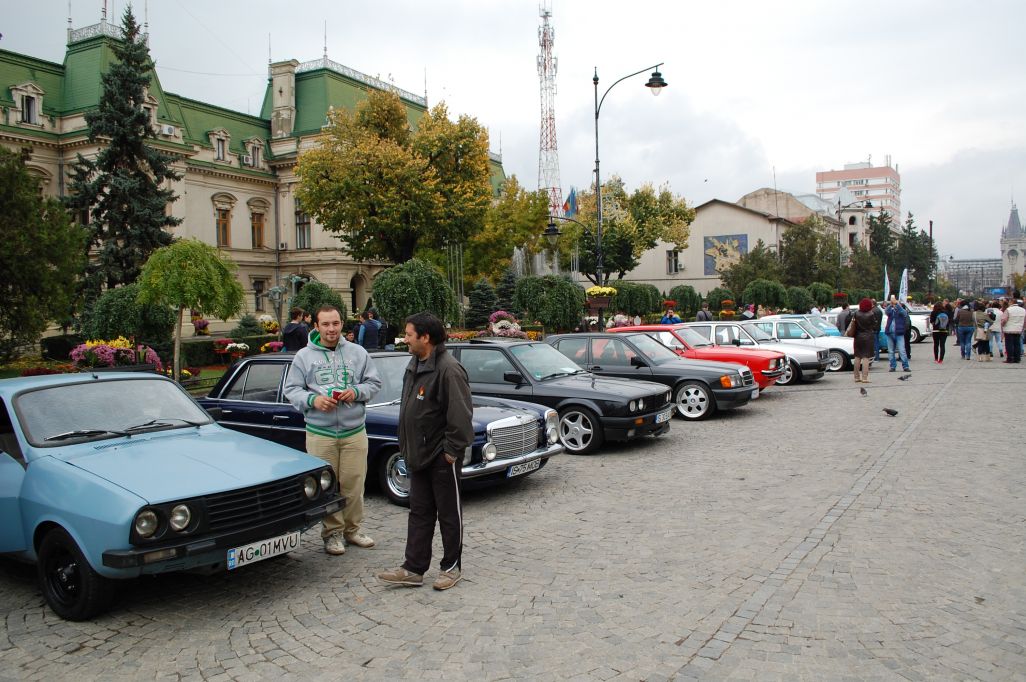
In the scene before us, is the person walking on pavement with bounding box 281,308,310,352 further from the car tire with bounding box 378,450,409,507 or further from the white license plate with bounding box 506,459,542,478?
the white license plate with bounding box 506,459,542,478

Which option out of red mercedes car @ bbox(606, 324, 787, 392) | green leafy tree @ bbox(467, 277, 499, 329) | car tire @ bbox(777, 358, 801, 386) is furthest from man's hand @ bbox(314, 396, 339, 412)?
green leafy tree @ bbox(467, 277, 499, 329)

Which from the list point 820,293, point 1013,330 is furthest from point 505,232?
point 1013,330

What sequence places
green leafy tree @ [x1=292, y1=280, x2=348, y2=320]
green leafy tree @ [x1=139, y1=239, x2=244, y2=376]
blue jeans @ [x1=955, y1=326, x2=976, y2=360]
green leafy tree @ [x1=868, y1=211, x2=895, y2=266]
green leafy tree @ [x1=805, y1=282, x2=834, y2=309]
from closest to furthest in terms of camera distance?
1. green leafy tree @ [x1=139, y1=239, x2=244, y2=376]
2. blue jeans @ [x1=955, y1=326, x2=976, y2=360]
3. green leafy tree @ [x1=292, y1=280, x2=348, y2=320]
4. green leafy tree @ [x1=805, y1=282, x2=834, y2=309]
5. green leafy tree @ [x1=868, y1=211, x2=895, y2=266]

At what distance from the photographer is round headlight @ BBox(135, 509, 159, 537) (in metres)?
4.50

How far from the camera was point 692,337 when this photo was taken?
1636 centimetres

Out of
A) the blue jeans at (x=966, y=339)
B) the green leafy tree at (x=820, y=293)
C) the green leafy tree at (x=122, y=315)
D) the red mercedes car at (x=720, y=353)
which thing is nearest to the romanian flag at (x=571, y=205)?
the green leafy tree at (x=820, y=293)

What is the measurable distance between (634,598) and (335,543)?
8.08 feet

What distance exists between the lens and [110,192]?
34.9 meters

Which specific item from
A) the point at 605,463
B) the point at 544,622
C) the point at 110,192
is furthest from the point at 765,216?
the point at 544,622

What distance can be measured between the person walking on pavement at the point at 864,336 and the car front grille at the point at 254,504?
15.2 metres

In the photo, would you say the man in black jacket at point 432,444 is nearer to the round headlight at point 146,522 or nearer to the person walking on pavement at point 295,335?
the round headlight at point 146,522

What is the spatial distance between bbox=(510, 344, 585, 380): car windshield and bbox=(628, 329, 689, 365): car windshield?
92.9 inches

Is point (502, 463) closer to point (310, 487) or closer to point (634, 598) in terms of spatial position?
point (310, 487)

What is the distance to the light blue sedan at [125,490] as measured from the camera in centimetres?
457
